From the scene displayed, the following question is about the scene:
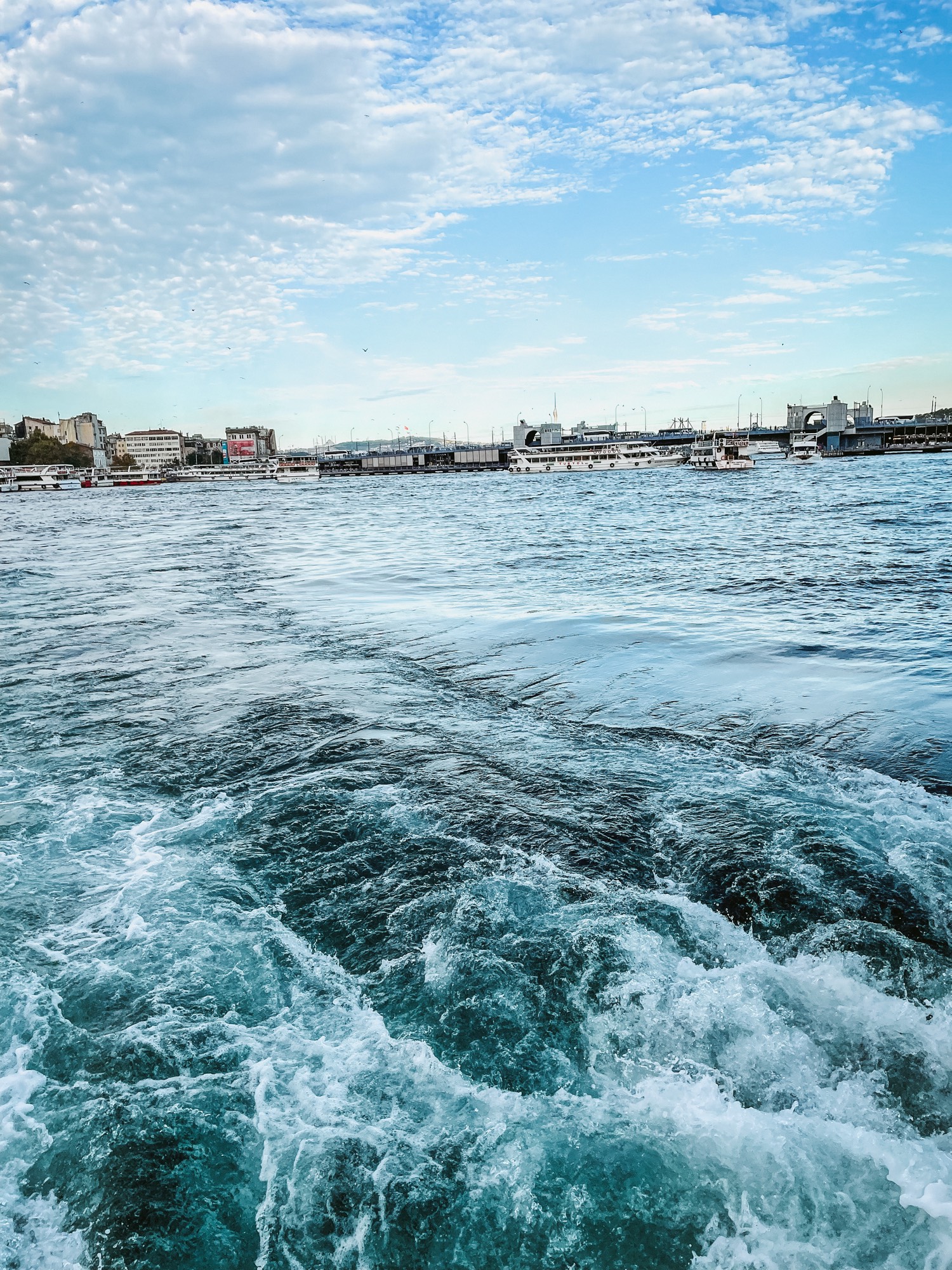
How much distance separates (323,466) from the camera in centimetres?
12731

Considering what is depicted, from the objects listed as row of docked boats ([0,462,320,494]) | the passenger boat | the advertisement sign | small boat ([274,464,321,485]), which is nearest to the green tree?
row of docked boats ([0,462,320,494])

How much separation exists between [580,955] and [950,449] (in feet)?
367

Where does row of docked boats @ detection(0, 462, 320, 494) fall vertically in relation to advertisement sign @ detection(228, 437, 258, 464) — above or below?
below

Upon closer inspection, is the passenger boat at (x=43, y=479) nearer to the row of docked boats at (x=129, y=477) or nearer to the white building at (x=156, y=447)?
the row of docked boats at (x=129, y=477)

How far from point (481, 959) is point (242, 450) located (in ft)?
548

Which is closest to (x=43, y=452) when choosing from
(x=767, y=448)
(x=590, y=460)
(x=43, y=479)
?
(x=43, y=479)

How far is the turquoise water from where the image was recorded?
273 cm

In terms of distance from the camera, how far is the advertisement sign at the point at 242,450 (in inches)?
6222

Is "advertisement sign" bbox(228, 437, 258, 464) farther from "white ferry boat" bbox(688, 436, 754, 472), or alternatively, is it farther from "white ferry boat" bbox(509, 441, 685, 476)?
"white ferry boat" bbox(688, 436, 754, 472)

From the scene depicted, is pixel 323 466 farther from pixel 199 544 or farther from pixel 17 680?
pixel 17 680

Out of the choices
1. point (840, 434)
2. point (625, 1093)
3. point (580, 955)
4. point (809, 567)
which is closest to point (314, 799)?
point (580, 955)

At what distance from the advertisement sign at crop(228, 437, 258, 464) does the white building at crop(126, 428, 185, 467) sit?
44.0 feet

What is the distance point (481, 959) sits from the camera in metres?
3.95

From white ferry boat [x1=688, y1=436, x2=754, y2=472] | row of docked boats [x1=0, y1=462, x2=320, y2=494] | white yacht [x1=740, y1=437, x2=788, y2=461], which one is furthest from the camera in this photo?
white yacht [x1=740, y1=437, x2=788, y2=461]
